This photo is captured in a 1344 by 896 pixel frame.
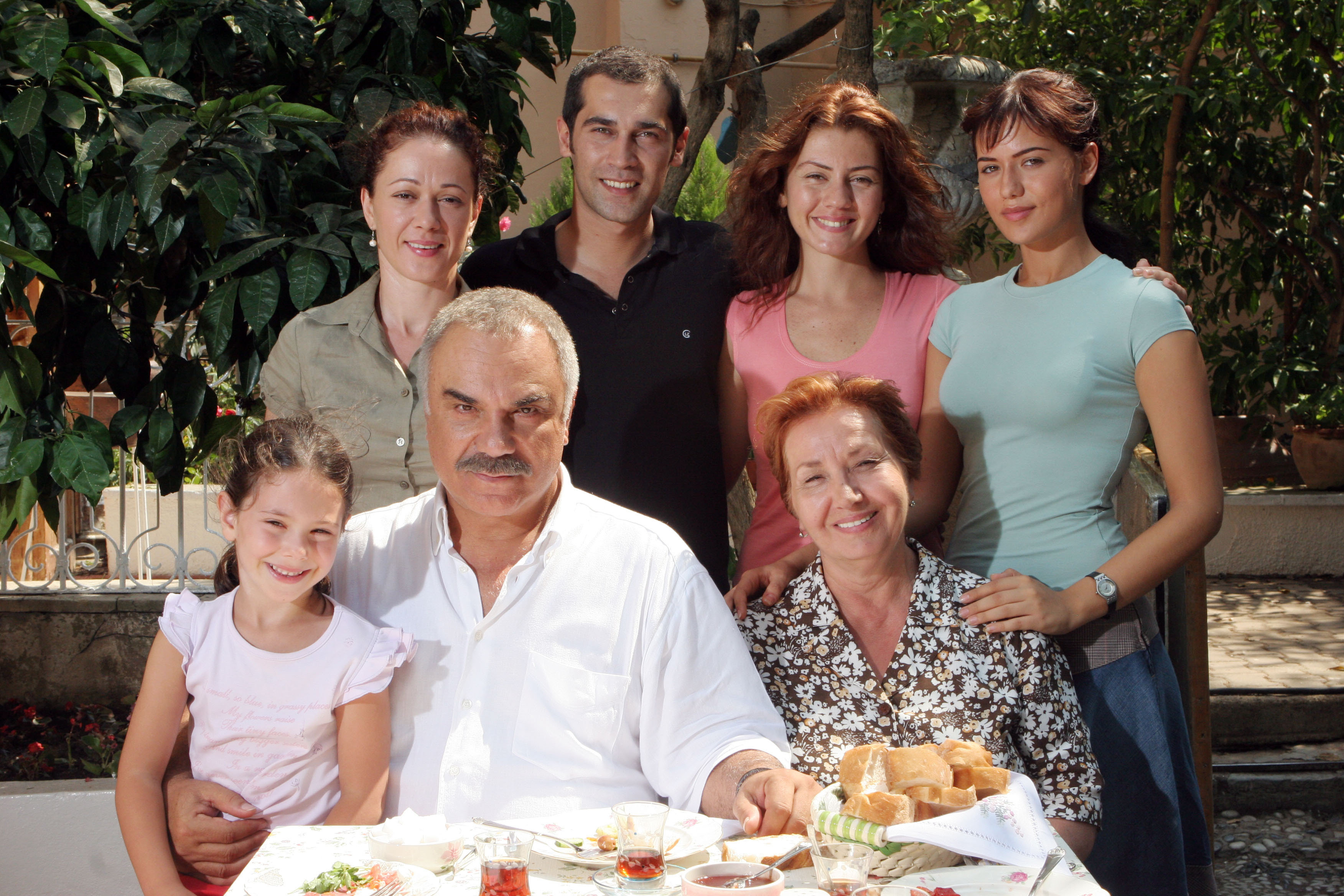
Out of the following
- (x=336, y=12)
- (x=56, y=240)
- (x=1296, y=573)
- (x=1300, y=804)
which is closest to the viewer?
(x=56, y=240)

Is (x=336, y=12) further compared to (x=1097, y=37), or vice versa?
(x=1097, y=37)

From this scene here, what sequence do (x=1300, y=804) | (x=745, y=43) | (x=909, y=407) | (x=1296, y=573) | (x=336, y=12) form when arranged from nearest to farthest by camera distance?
1. (x=909, y=407)
2. (x=336, y=12)
3. (x=1300, y=804)
4. (x=745, y=43)
5. (x=1296, y=573)

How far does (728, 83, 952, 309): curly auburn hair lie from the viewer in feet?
8.63

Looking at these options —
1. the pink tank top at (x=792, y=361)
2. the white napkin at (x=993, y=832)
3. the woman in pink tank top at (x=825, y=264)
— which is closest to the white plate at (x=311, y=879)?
the white napkin at (x=993, y=832)

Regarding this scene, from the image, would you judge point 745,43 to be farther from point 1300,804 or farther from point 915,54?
point 1300,804

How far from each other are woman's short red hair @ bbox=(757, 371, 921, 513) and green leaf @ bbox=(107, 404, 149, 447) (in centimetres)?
173

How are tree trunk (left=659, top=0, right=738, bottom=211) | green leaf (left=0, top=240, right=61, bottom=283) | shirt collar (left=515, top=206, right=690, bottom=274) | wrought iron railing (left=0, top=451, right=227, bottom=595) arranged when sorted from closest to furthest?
green leaf (left=0, top=240, right=61, bottom=283)
shirt collar (left=515, top=206, right=690, bottom=274)
tree trunk (left=659, top=0, right=738, bottom=211)
wrought iron railing (left=0, top=451, right=227, bottom=595)

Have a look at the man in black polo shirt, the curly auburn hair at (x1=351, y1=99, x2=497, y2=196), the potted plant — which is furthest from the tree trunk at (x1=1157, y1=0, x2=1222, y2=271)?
the curly auburn hair at (x1=351, y1=99, x2=497, y2=196)

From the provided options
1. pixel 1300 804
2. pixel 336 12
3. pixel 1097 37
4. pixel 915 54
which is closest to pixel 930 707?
pixel 336 12

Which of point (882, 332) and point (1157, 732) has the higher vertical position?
point (882, 332)

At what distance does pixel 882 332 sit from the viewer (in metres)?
2.66

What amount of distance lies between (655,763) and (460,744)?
1.13ft

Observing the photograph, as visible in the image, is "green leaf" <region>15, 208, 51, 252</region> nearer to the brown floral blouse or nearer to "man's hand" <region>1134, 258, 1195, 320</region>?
the brown floral blouse

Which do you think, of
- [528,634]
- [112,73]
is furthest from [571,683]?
[112,73]
